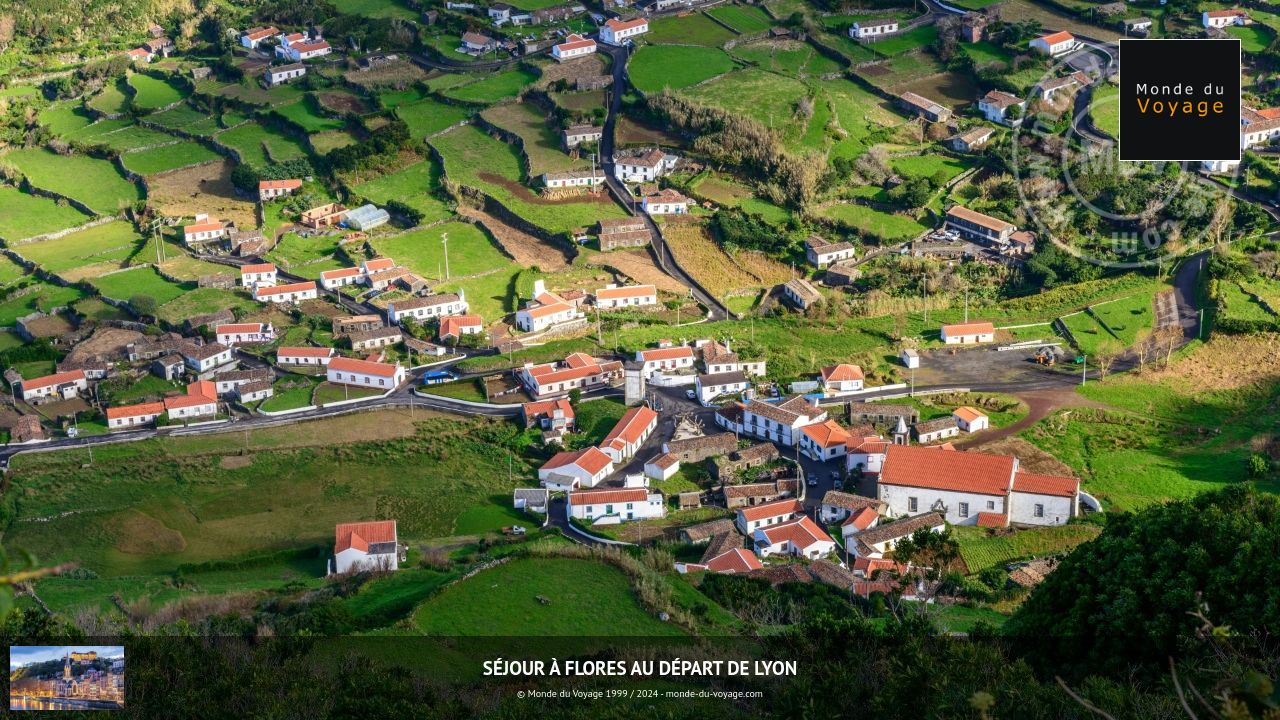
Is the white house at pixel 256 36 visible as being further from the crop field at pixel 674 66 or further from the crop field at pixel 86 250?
the crop field at pixel 674 66

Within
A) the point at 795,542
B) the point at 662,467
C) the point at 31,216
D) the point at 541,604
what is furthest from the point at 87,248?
the point at 541,604

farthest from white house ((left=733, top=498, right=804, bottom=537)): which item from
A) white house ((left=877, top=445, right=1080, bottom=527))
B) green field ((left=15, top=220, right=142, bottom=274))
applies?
green field ((left=15, top=220, right=142, bottom=274))

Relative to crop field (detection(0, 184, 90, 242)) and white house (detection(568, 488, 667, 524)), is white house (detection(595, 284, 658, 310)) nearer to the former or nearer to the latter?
white house (detection(568, 488, 667, 524))

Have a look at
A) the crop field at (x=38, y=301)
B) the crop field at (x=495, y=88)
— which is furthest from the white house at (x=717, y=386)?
the crop field at (x=495, y=88)

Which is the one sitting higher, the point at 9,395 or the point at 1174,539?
the point at 1174,539

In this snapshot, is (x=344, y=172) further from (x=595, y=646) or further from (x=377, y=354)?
(x=595, y=646)

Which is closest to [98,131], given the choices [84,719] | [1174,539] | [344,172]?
[344,172]
